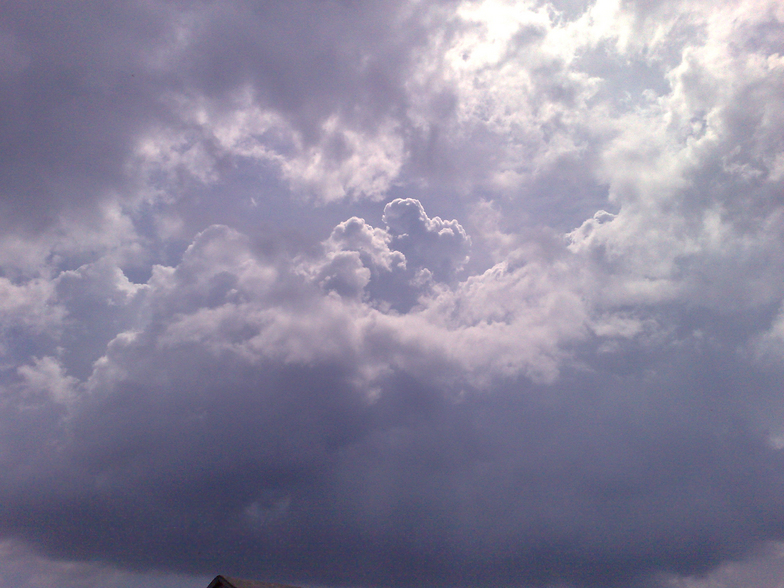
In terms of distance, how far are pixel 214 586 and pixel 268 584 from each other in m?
9.40

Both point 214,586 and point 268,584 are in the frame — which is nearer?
point 214,586

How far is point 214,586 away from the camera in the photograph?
9506 centimetres

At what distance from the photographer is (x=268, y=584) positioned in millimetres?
101188
